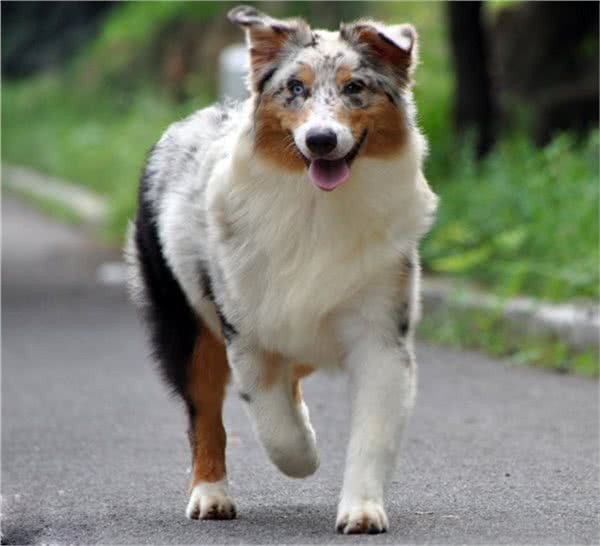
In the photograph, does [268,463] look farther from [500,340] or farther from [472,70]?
[472,70]

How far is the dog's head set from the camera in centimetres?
517

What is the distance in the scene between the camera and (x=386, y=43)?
534cm

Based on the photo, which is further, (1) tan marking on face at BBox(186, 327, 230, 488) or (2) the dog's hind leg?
(1) tan marking on face at BBox(186, 327, 230, 488)

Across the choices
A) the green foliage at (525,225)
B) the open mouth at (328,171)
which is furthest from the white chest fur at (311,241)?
the green foliage at (525,225)

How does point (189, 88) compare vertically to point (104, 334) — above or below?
below

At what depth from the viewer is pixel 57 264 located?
1566 cm

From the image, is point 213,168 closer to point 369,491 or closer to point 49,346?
point 369,491

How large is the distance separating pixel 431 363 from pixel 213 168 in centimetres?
426

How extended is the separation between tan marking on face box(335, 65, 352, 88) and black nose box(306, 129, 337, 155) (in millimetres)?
216

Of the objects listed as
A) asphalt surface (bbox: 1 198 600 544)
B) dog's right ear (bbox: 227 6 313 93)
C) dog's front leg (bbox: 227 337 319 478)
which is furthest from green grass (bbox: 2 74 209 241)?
dog's right ear (bbox: 227 6 313 93)

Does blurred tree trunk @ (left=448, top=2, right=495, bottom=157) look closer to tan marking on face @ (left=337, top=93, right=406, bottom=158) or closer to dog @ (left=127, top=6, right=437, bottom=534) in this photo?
dog @ (left=127, top=6, right=437, bottom=534)

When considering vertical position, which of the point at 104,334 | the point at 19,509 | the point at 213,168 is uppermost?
the point at 213,168

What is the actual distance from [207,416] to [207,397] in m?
0.07

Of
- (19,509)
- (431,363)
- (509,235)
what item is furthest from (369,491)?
(509,235)
